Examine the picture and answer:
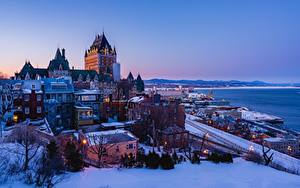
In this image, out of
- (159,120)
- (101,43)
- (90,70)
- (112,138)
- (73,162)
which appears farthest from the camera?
(101,43)

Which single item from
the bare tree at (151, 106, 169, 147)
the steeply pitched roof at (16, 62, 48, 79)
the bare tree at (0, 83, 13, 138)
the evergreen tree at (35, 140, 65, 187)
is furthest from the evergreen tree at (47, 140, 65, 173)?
the steeply pitched roof at (16, 62, 48, 79)

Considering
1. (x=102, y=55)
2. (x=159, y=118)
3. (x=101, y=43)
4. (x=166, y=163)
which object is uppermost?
(x=101, y=43)

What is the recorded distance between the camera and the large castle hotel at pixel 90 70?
61.9 meters

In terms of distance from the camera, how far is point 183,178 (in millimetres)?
14969

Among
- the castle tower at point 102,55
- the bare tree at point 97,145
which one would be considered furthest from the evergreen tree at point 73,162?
the castle tower at point 102,55

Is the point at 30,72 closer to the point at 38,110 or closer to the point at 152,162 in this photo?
the point at 38,110

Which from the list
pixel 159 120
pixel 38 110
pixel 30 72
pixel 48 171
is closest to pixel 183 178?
pixel 48 171

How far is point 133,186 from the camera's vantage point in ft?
42.6

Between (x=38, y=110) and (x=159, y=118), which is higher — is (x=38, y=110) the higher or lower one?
the higher one

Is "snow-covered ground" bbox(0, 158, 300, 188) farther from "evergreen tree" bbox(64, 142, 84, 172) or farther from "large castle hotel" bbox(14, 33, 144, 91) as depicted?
"large castle hotel" bbox(14, 33, 144, 91)

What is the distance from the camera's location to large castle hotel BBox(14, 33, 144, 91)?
61.9 m

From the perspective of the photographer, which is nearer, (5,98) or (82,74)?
(5,98)

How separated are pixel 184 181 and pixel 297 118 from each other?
8791 centimetres

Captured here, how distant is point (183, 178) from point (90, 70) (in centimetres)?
6059
